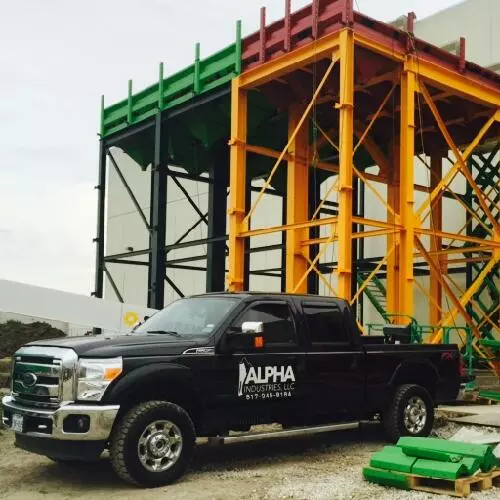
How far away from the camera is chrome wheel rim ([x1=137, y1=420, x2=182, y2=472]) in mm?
6984

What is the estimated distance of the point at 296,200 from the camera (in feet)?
58.0

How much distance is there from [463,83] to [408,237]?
4464 millimetres

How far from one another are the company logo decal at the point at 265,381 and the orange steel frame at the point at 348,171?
5.52 metres

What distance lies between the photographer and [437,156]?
21219 mm

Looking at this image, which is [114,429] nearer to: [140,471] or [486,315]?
[140,471]

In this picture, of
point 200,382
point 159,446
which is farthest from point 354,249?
point 159,446

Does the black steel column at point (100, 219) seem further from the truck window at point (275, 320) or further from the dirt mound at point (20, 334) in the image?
the truck window at point (275, 320)

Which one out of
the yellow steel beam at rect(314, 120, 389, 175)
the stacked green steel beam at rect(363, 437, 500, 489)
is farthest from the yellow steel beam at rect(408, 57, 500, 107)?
the stacked green steel beam at rect(363, 437, 500, 489)

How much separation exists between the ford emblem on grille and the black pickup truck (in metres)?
0.01

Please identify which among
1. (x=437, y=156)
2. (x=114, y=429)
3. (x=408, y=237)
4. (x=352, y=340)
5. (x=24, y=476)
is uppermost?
(x=437, y=156)

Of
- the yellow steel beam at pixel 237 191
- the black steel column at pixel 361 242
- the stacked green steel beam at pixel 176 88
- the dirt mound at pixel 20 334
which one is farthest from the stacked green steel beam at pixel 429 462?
the dirt mound at pixel 20 334

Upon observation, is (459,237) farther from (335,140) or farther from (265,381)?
(265,381)

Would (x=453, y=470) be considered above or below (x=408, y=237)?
below

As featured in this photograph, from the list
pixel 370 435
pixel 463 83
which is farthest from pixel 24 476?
pixel 463 83
